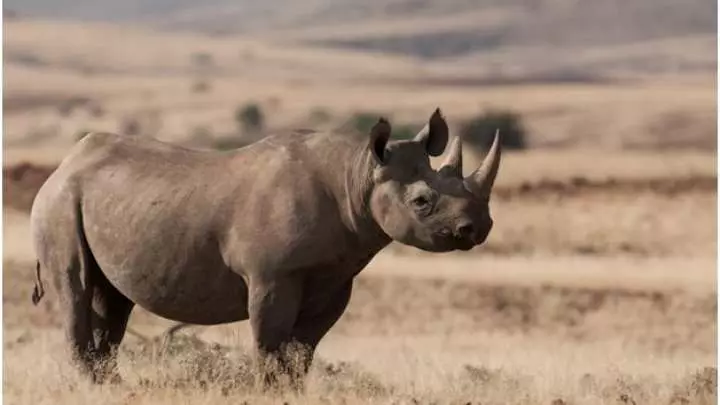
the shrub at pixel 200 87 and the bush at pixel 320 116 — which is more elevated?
the bush at pixel 320 116

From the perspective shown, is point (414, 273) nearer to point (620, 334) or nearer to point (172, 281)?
point (620, 334)

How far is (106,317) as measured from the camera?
12648 millimetres

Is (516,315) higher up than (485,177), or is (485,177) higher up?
(485,177)

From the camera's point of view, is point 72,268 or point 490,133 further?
point 490,133

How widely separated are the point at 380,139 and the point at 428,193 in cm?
45

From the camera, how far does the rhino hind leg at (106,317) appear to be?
12.5 m

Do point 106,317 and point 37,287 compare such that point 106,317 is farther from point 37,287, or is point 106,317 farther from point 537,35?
point 537,35

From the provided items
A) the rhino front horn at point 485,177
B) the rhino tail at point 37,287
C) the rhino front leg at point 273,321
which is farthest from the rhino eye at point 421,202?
the rhino tail at point 37,287

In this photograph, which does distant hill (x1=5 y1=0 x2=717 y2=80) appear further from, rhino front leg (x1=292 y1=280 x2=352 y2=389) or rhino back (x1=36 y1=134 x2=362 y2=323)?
rhino front leg (x1=292 y1=280 x2=352 y2=389)

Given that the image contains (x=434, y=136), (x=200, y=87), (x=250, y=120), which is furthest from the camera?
(x=200, y=87)

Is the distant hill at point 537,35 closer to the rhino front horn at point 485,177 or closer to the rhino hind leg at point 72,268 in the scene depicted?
the rhino hind leg at point 72,268

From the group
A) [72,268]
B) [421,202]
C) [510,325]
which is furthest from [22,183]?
[421,202]

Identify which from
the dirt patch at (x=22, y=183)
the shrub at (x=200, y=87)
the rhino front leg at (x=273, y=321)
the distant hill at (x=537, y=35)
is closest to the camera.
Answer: the rhino front leg at (x=273, y=321)

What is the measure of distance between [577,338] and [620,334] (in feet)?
1.69
